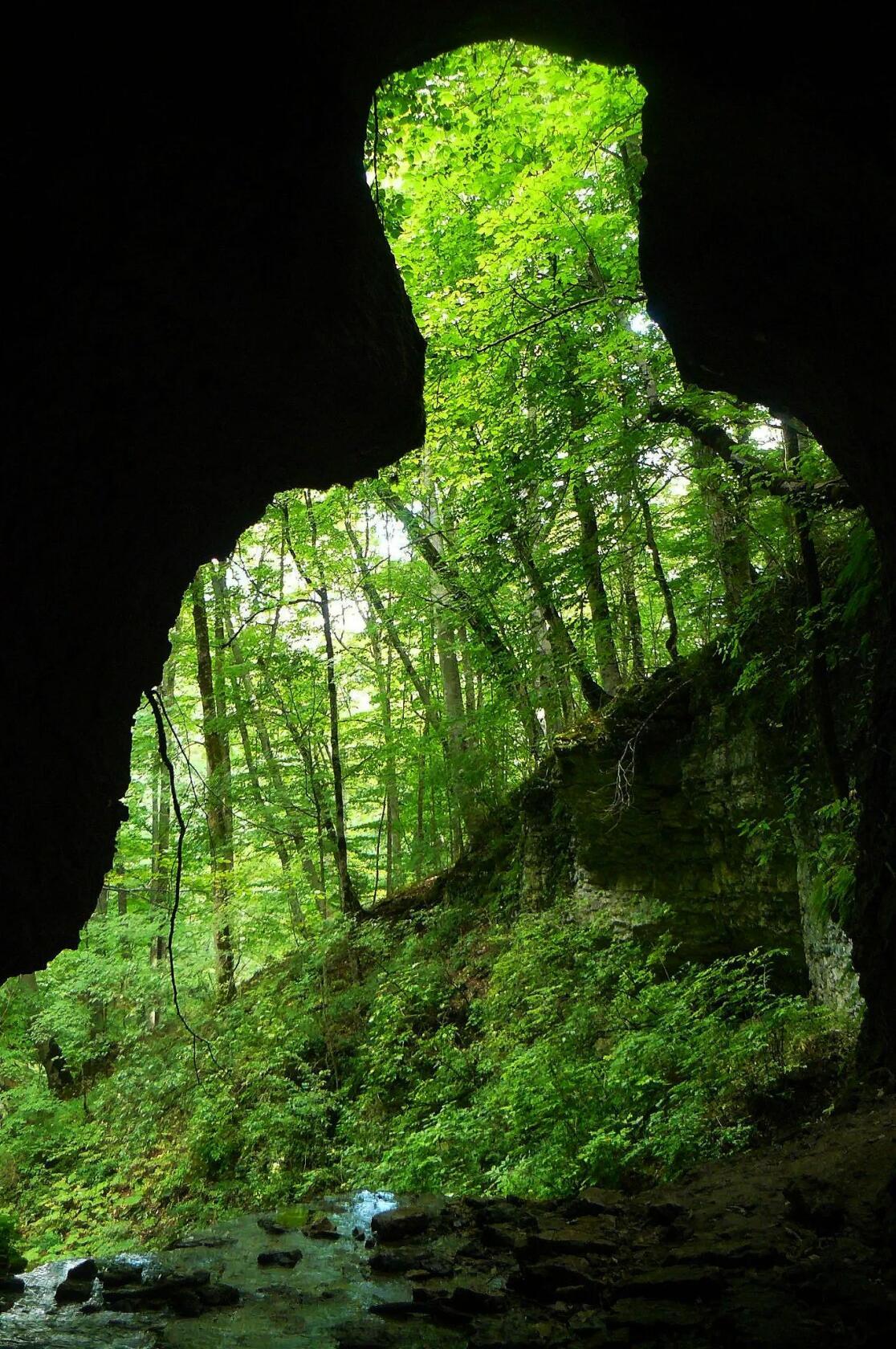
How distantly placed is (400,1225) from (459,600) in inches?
391

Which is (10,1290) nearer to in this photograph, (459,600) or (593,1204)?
(593,1204)

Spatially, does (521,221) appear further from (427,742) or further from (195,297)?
(427,742)

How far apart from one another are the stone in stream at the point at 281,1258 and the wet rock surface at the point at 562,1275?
1 cm

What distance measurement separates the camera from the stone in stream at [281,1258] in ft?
16.7

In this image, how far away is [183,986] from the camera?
14375mm

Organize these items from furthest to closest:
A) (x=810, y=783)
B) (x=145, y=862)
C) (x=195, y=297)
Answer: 1. (x=145, y=862)
2. (x=810, y=783)
3. (x=195, y=297)

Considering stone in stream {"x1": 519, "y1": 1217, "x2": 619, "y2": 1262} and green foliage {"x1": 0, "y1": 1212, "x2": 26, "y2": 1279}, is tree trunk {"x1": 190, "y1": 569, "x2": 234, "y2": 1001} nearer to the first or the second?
green foliage {"x1": 0, "y1": 1212, "x2": 26, "y2": 1279}

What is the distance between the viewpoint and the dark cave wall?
337 cm

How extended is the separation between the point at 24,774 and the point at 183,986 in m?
12.2

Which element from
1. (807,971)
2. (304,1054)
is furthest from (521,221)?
(304,1054)

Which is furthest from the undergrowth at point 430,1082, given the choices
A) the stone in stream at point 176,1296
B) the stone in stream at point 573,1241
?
the stone in stream at point 176,1296

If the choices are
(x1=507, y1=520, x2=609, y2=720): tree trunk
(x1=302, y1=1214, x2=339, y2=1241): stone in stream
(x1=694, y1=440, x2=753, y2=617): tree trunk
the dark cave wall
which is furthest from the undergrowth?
(x1=694, y1=440, x2=753, y2=617): tree trunk

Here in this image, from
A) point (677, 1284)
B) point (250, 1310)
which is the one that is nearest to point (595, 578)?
point (677, 1284)

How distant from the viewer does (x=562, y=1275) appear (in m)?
3.92
